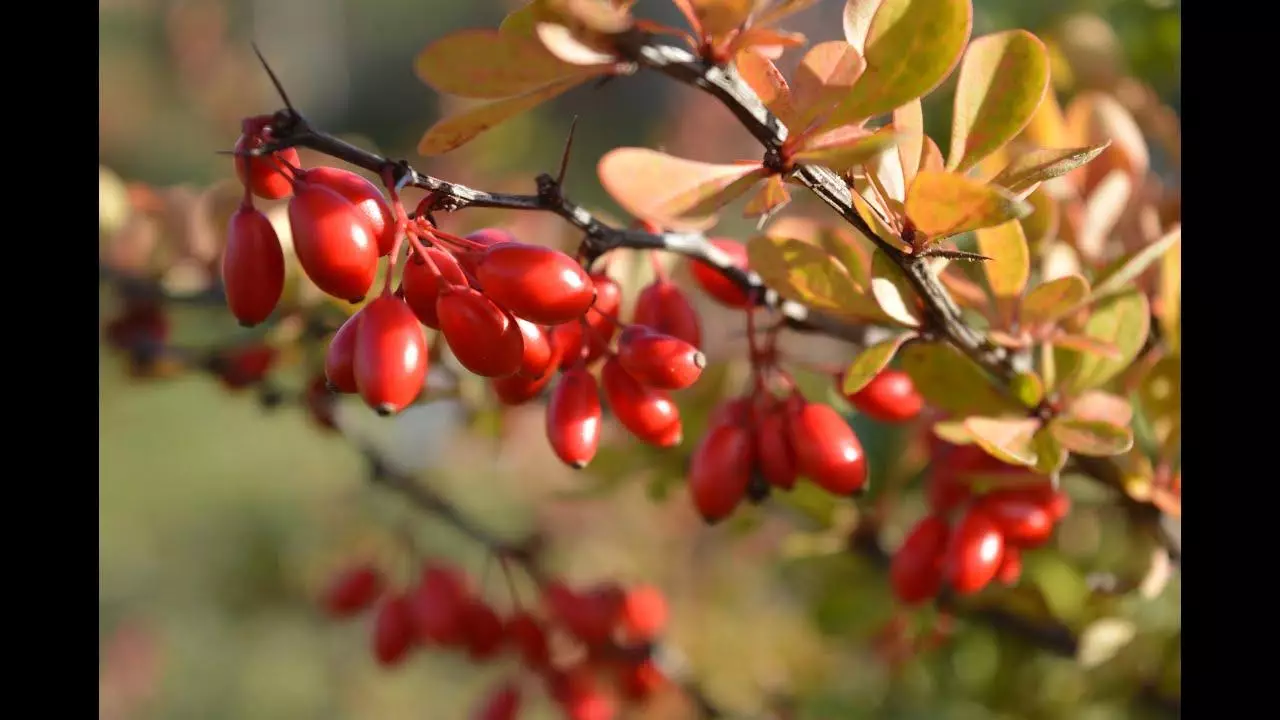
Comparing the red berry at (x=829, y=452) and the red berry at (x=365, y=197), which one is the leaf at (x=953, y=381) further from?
the red berry at (x=365, y=197)

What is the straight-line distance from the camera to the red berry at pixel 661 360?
2.19 ft

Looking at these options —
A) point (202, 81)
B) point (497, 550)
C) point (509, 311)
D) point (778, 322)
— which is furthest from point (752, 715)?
point (202, 81)

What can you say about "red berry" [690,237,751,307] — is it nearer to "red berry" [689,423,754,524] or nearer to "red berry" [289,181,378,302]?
"red berry" [689,423,754,524]

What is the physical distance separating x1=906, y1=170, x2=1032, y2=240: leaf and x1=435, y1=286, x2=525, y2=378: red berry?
0.75 feet

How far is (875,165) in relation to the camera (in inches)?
24.7

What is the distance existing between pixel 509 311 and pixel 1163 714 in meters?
0.93

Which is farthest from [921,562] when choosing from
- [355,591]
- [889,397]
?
[355,591]

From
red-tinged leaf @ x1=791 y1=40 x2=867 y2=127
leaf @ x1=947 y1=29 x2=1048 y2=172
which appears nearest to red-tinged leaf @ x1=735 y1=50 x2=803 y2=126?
red-tinged leaf @ x1=791 y1=40 x2=867 y2=127

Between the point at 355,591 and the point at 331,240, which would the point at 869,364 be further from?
the point at 355,591

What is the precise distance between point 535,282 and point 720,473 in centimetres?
27

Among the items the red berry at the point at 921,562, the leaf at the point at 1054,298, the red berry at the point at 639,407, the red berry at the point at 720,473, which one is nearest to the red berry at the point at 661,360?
the red berry at the point at 639,407

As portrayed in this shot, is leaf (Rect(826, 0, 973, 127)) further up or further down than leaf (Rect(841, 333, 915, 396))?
further up

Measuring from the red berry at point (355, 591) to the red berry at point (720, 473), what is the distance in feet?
2.50

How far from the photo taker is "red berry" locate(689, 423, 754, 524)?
0.79 m
